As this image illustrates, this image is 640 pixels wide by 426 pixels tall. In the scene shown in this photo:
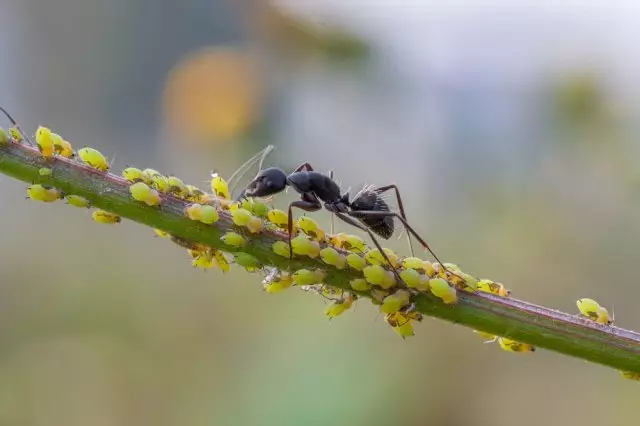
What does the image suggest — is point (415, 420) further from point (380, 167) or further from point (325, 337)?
point (380, 167)

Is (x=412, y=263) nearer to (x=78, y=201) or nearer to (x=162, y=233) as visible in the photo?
(x=162, y=233)

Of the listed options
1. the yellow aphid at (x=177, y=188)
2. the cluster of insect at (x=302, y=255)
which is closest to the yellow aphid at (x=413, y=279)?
the cluster of insect at (x=302, y=255)

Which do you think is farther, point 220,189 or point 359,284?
point 220,189

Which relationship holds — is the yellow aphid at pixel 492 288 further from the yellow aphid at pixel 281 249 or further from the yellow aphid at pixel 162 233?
the yellow aphid at pixel 162 233

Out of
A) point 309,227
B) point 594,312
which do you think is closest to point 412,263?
point 309,227

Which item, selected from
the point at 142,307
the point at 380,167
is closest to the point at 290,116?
the point at 380,167

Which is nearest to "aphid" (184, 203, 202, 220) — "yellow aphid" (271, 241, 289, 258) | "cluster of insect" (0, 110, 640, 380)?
"cluster of insect" (0, 110, 640, 380)

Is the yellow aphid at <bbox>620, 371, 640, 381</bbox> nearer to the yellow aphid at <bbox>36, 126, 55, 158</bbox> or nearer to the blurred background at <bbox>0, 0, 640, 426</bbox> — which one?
the yellow aphid at <bbox>36, 126, 55, 158</bbox>
